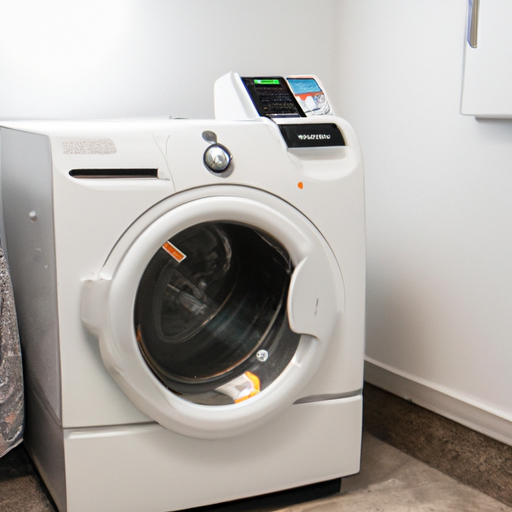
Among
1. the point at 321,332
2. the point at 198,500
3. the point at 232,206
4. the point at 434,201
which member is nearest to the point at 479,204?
the point at 434,201

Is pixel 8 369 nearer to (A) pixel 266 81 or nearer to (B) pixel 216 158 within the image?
(B) pixel 216 158

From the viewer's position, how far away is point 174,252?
125cm

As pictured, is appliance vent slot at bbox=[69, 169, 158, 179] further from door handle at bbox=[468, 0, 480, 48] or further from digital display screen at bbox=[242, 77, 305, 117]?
door handle at bbox=[468, 0, 480, 48]

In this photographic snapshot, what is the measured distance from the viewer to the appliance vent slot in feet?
3.75

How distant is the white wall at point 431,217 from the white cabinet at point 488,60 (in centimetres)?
8

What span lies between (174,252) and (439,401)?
844 mm

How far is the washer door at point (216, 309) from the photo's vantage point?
116cm

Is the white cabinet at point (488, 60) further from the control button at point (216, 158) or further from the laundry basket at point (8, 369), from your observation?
the laundry basket at point (8, 369)

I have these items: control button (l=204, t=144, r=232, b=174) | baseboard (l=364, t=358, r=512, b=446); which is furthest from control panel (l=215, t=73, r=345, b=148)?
baseboard (l=364, t=358, r=512, b=446)

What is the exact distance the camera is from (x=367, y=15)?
5.99 feet

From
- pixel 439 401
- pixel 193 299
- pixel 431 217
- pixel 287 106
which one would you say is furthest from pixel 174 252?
pixel 439 401

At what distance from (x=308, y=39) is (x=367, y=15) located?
0.22 meters

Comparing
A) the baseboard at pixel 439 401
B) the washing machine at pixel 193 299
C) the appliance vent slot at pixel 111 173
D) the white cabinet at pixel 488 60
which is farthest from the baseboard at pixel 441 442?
the appliance vent slot at pixel 111 173

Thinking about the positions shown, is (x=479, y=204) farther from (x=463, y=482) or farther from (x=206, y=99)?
(x=206, y=99)
